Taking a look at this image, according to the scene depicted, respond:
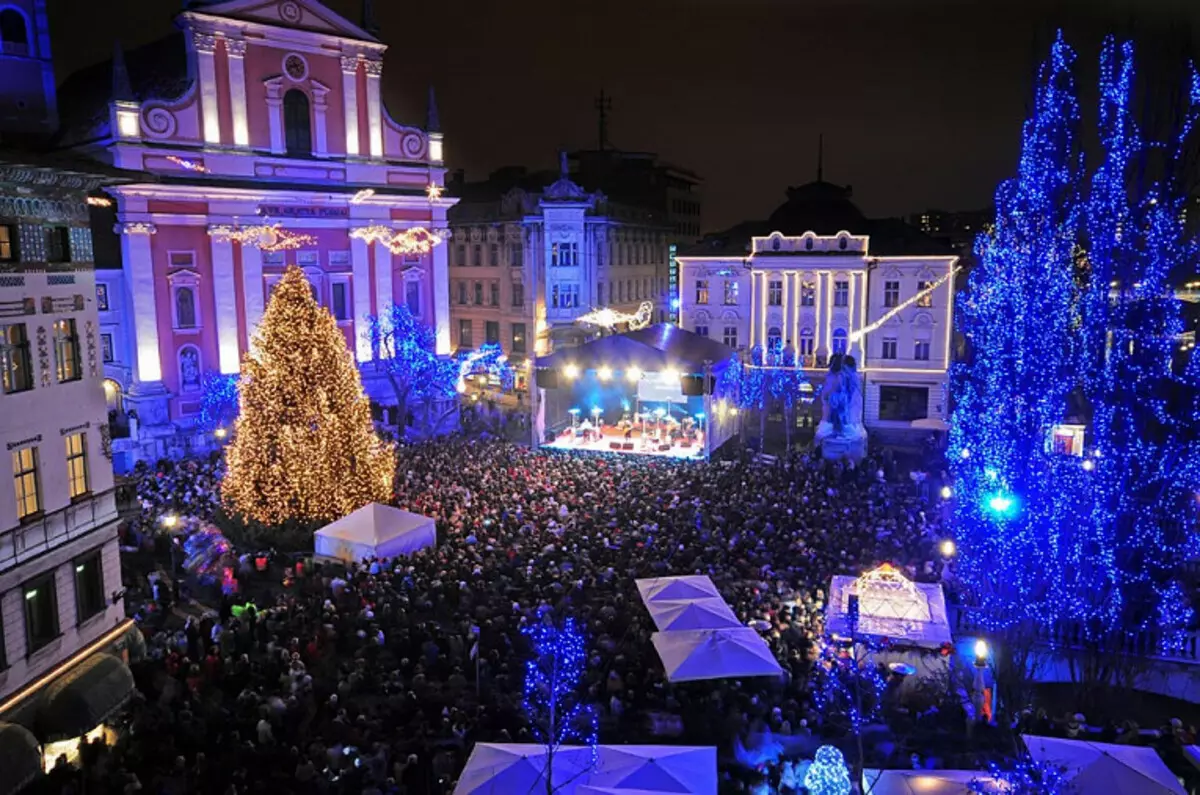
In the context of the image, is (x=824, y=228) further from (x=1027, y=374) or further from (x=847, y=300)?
(x=1027, y=374)

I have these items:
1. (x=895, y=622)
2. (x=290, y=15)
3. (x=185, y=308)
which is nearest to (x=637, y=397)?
(x=185, y=308)

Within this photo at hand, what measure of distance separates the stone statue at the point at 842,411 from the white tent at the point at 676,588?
15581 millimetres

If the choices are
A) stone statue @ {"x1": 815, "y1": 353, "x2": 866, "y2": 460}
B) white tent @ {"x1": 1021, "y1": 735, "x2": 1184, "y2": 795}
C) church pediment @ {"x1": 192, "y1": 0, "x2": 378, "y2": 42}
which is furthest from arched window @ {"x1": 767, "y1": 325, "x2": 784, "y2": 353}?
white tent @ {"x1": 1021, "y1": 735, "x2": 1184, "y2": 795}

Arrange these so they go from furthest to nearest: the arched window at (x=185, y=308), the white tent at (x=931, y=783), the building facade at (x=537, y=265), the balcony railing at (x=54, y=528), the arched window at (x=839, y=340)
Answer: the building facade at (x=537, y=265), the arched window at (x=839, y=340), the arched window at (x=185, y=308), the balcony railing at (x=54, y=528), the white tent at (x=931, y=783)

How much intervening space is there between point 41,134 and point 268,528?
21.0 meters

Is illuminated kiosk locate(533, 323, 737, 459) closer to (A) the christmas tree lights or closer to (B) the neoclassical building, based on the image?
(B) the neoclassical building

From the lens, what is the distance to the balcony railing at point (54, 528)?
13.1 metres

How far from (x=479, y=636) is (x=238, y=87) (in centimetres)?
2511

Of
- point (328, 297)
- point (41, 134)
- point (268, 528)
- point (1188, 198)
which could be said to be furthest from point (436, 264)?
point (1188, 198)

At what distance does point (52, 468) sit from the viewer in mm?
14250

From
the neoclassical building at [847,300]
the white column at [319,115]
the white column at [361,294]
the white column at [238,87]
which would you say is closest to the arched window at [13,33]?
the white column at [238,87]

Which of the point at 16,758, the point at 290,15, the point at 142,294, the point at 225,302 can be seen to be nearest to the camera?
the point at 16,758

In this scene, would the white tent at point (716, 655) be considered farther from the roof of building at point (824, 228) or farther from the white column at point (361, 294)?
the roof of building at point (824, 228)

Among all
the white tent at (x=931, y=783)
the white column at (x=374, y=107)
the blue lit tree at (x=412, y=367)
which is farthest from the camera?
the white column at (x=374, y=107)
